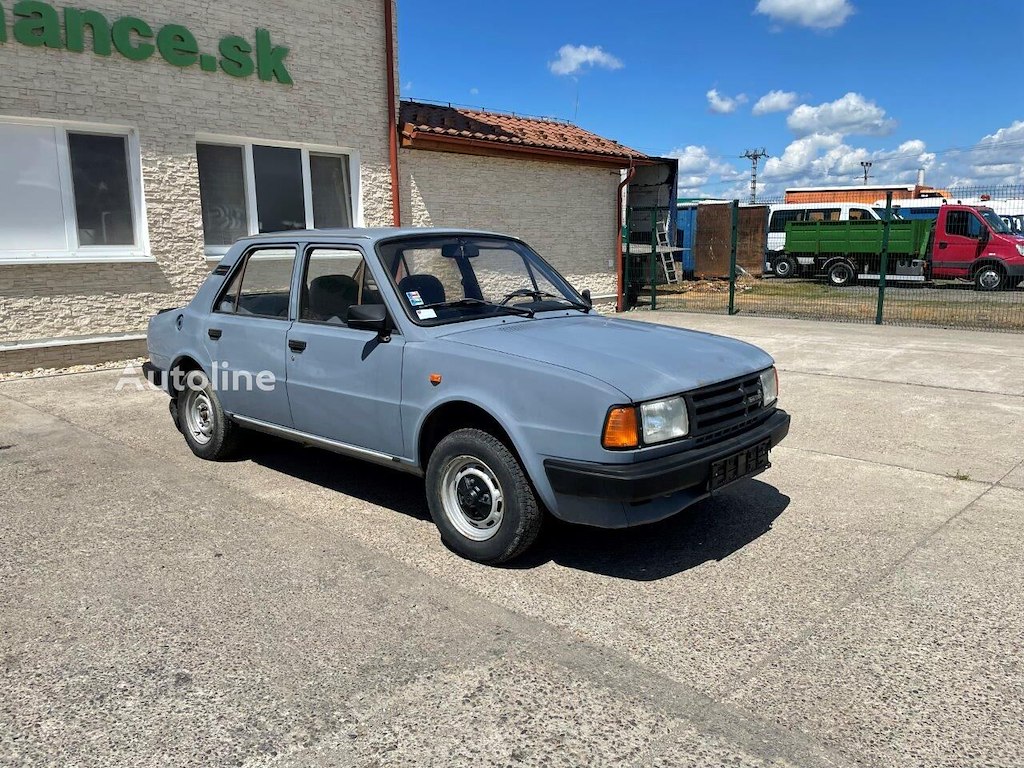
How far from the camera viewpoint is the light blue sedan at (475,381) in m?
3.54

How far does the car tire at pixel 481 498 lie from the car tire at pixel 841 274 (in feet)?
71.6

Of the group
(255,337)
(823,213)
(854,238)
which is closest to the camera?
(255,337)

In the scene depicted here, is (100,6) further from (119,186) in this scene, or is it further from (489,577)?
(489,577)

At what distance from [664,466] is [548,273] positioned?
6.94 ft

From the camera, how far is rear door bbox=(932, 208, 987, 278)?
20797 millimetres

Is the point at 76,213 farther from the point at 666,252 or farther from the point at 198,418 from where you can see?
the point at 666,252

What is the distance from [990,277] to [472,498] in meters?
21.3

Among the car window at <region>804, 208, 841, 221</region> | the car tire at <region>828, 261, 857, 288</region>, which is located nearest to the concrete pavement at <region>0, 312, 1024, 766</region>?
the car tire at <region>828, 261, 857, 288</region>

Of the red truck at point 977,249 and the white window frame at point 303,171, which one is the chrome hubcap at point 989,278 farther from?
the white window frame at point 303,171

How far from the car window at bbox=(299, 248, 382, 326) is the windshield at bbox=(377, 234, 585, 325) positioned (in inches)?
8.7

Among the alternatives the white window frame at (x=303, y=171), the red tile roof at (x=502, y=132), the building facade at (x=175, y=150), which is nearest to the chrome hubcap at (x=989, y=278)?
the red tile roof at (x=502, y=132)

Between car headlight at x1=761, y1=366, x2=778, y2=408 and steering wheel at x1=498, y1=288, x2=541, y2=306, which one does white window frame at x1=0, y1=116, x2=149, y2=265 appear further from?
car headlight at x1=761, y1=366, x2=778, y2=408

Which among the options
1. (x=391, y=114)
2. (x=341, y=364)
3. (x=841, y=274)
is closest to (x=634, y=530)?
(x=341, y=364)

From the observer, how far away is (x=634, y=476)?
3.41 metres
